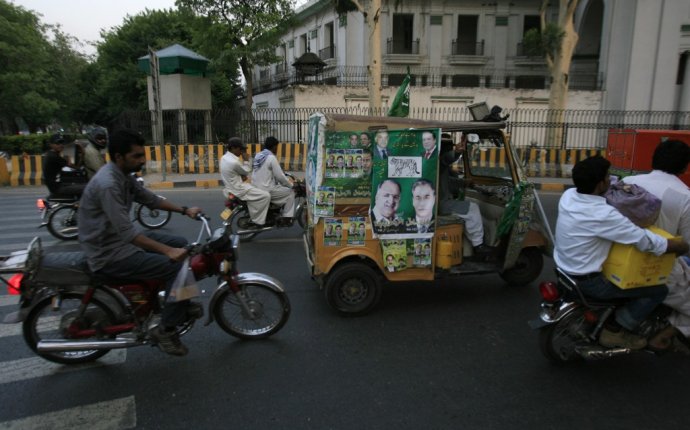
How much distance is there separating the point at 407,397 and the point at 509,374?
2.81 feet

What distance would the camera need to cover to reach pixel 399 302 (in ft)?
15.9

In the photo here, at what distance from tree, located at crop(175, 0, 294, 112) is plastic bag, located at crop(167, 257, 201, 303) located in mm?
17204

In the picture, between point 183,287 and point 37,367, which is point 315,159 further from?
point 37,367

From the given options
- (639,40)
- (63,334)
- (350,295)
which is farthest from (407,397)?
(639,40)

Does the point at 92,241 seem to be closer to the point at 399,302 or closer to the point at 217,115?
the point at 399,302

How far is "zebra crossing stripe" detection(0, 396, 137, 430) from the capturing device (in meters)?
2.85

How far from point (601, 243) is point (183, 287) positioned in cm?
298

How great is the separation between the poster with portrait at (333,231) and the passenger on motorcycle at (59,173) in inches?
193

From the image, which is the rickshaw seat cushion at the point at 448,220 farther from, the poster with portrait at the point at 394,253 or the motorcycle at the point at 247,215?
the motorcycle at the point at 247,215

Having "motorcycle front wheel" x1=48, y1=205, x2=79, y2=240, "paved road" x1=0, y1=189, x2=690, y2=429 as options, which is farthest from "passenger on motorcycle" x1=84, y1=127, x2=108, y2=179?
"paved road" x1=0, y1=189, x2=690, y2=429

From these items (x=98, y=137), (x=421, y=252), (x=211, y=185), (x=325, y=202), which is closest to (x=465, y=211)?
(x=421, y=252)

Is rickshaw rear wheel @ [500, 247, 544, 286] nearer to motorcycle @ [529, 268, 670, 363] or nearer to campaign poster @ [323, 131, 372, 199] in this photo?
motorcycle @ [529, 268, 670, 363]

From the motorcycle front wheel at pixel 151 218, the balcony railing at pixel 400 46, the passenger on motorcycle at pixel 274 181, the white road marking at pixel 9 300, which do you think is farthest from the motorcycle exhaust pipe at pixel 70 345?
the balcony railing at pixel 400 46

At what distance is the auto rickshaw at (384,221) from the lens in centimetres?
417
